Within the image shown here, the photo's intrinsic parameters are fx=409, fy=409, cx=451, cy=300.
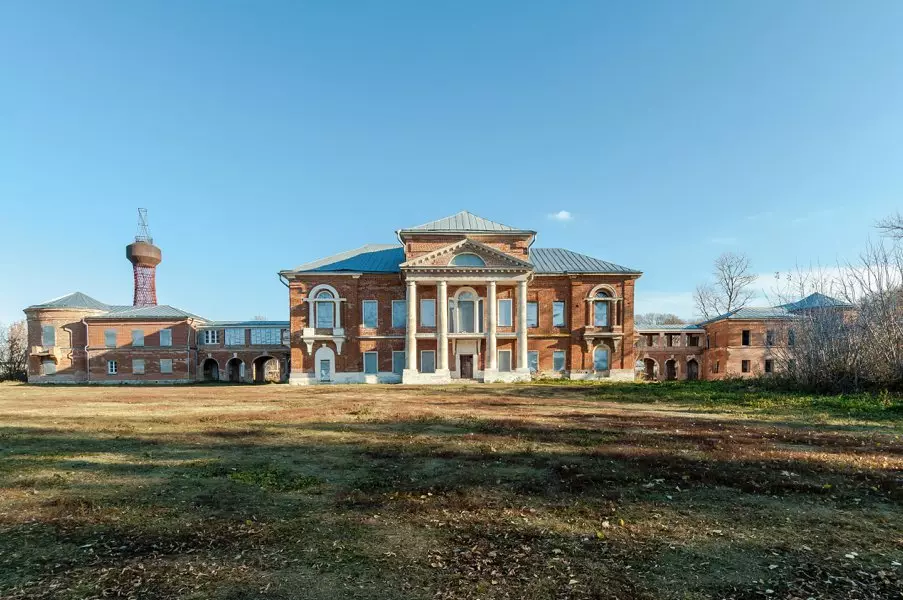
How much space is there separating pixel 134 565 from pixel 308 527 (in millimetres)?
1685

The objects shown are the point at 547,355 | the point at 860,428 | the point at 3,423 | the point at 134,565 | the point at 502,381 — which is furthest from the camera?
the point at 547,355

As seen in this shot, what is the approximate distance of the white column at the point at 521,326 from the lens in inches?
1298

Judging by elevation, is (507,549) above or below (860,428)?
above

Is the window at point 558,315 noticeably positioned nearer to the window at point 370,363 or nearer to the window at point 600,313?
the window at point 600,313

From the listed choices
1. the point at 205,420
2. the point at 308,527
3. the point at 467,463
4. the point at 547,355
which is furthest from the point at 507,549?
the point at 547,355

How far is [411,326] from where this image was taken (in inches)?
1294

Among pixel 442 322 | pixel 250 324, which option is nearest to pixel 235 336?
pixel 250 324

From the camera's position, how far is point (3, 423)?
13.7 metres

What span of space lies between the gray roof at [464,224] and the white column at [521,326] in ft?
16.7

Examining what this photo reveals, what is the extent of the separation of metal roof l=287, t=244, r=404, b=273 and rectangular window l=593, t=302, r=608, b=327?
17.5 metres

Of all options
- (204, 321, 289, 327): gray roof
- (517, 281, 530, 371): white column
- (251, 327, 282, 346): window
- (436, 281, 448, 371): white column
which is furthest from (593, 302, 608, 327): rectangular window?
(251, 327, 282, 346): window

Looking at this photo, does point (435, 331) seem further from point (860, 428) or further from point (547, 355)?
point (860, 428)

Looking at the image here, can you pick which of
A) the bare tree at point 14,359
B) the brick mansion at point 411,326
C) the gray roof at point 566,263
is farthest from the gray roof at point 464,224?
the bare tree at point 14,359

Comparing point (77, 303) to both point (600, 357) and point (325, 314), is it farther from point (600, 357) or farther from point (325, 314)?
point (600, 357)
